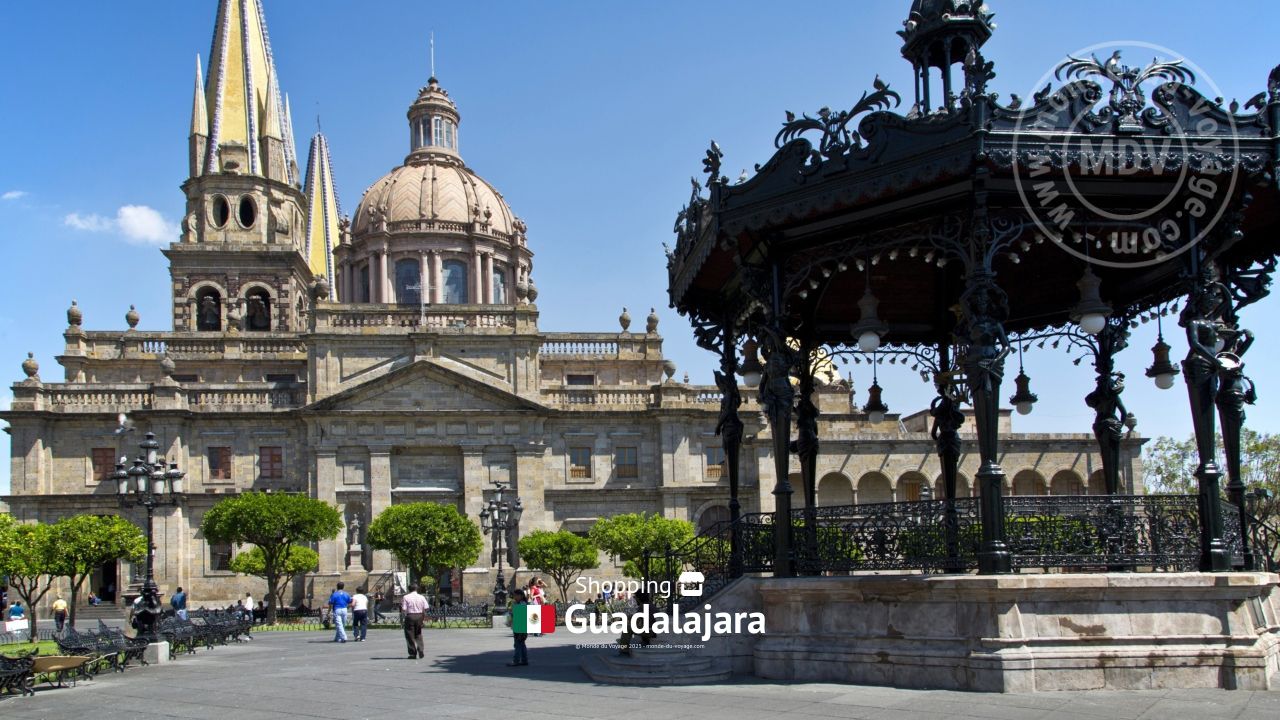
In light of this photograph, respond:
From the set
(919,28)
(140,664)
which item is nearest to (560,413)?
(140,664)

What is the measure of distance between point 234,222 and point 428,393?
15007 millimetres

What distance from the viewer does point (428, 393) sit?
45.5m

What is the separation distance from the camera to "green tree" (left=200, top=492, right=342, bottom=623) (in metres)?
36.6

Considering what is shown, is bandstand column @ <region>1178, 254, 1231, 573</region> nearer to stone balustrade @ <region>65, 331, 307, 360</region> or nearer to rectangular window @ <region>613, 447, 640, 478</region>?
rectangular window @ <region>613, 447, 640, 478</region>

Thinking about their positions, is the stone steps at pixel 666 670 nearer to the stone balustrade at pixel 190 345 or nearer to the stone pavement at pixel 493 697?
the stone pavement at pixel 493 697

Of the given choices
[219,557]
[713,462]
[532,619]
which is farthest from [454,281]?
[532,619]

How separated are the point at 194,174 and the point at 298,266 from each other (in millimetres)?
6191

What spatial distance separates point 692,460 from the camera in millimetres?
47000

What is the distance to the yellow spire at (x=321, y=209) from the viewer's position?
88.3m

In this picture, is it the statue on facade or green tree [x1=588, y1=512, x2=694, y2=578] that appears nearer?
green tree [x1=588, y1=512, x2=694, y2=578]

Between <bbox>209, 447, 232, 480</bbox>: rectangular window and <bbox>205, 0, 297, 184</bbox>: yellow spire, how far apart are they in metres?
14.3

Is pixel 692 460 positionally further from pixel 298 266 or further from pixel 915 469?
pixel 298 266

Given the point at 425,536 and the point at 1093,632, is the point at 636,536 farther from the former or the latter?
the point at 1093,632

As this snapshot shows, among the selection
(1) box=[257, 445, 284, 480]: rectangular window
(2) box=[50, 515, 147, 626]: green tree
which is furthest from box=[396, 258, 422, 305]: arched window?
(2) box=[50, 515, 147, 626]: green tree
